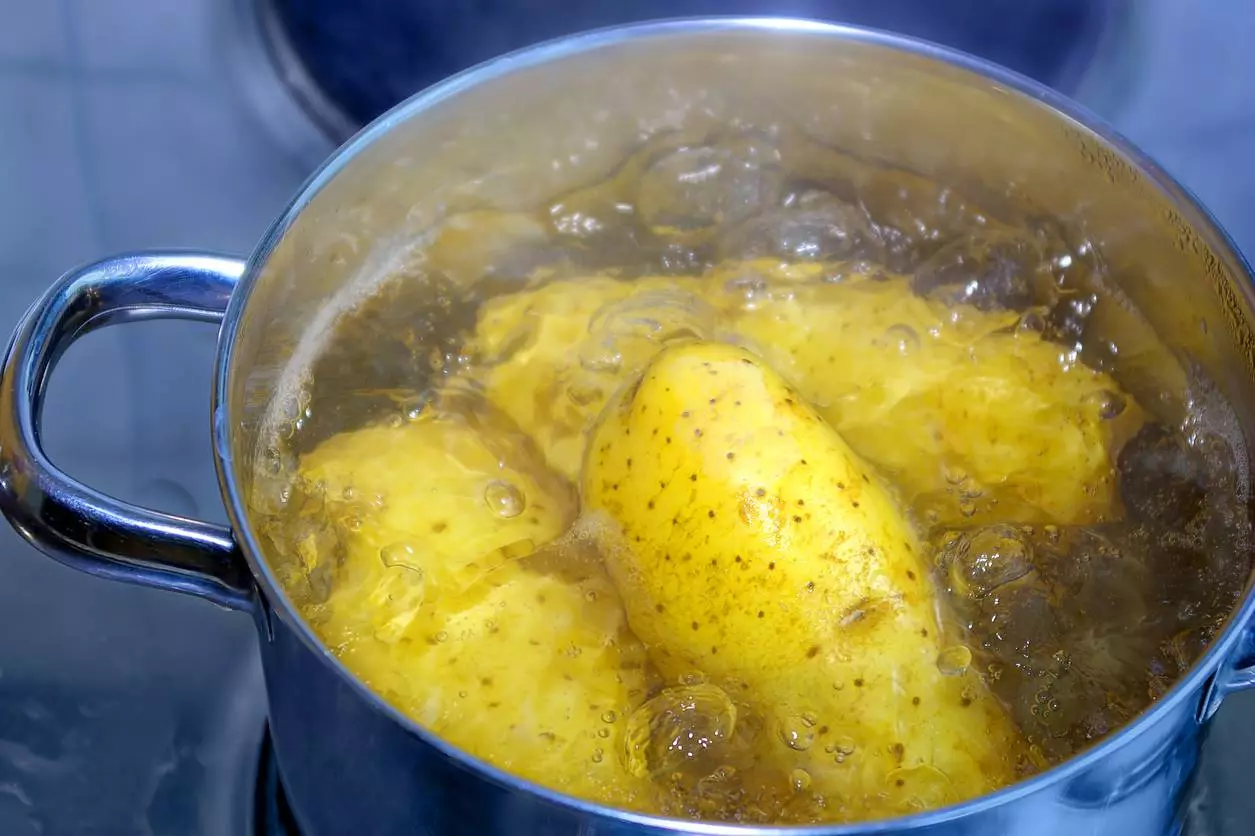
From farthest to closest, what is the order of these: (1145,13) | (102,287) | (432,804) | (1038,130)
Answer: (1145,13) → (1038,130) → (102,287) → (432,804)

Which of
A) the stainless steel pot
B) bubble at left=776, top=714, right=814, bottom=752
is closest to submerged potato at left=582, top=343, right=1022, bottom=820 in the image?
bubble at left=776, top=714, right=814, bottom=752

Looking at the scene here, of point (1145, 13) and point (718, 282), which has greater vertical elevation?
point (1145, 13)

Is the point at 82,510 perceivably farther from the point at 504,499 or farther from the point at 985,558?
the point at 985,558

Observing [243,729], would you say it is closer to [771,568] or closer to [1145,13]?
[771,568]

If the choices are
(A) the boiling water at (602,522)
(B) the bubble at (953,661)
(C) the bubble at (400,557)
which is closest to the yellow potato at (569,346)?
(A) the boiling water at (602,522)

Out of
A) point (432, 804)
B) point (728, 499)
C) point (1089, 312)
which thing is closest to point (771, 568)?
point (728, 499)

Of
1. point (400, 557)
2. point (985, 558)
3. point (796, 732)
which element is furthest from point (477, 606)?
point (985, 558)

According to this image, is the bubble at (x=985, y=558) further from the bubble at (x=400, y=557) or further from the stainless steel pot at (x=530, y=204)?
the bubble at (x=400, y=557)
